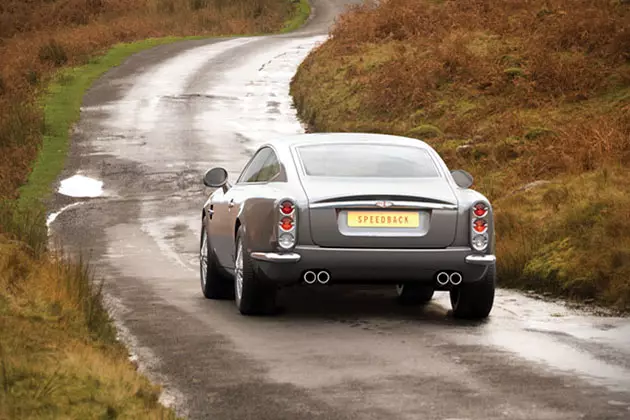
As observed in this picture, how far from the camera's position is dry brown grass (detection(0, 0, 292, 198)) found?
35.7 m

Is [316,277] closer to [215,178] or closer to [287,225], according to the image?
[287,225]

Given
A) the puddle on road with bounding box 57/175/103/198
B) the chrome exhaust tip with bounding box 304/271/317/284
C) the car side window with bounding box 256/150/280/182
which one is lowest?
the puddle on road with bounding box 57/175/103/198

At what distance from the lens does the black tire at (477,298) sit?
39.5 feet

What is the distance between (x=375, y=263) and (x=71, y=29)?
160 ft

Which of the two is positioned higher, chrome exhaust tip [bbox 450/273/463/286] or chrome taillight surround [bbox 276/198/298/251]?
chrome taillight surround [bbox 276/198/298/251]

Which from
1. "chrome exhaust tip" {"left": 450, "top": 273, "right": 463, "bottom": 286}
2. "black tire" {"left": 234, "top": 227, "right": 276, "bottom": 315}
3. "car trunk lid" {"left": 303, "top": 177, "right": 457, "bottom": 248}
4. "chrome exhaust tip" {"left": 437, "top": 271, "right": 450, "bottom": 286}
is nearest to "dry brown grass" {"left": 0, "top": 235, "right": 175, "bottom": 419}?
"black tire" {"left": 234, "top": 227, "right": 276, "bottom": 315}

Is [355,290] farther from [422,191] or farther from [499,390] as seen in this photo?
[499,390]

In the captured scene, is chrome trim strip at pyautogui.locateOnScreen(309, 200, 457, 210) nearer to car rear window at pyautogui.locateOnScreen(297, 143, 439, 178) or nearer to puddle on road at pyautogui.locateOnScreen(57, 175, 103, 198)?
car rear window at pyautogui.locateOnScreen(297, 143, 439, 178)

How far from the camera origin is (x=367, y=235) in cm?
1166

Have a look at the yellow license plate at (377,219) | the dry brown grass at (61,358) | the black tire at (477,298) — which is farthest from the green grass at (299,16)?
the dry brown grass at (61,358)

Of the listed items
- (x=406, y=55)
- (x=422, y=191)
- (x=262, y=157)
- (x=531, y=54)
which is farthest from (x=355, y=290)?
(x=406, y=55)

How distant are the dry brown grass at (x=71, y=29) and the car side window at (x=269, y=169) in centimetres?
1947

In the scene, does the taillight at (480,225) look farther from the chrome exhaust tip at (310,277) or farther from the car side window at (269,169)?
the car side window at (269,169)

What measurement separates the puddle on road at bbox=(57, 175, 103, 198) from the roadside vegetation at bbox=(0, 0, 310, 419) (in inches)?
15.9
